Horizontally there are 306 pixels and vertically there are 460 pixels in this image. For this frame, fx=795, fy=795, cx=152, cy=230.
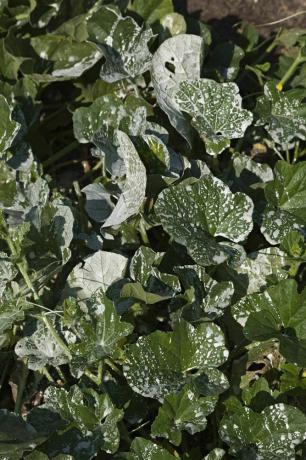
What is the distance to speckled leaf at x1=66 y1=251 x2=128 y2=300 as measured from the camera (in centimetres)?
196

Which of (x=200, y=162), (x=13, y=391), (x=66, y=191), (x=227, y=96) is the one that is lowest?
(x=13, y=391)

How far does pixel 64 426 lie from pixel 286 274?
636 millimetres

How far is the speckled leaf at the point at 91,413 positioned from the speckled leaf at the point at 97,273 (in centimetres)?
29

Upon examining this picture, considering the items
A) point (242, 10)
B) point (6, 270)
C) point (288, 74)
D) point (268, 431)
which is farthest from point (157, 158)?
point (242, 10)

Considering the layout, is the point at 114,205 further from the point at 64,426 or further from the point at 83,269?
the point at 64,426

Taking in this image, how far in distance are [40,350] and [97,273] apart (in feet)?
0.77

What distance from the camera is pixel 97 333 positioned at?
1.75 meters

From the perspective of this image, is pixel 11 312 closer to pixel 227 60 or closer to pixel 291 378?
pixel 291 378

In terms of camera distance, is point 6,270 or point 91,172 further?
point 91,172

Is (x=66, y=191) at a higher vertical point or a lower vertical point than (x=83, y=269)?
lower

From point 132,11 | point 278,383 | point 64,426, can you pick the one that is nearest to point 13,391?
point 64,426

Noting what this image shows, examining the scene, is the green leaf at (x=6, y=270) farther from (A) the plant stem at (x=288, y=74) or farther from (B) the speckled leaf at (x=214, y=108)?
(A) the plant stem at (x=288, y=74)

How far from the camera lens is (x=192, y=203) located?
188 cm

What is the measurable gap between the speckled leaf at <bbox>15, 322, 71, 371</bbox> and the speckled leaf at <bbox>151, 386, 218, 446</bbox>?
0.31 m
